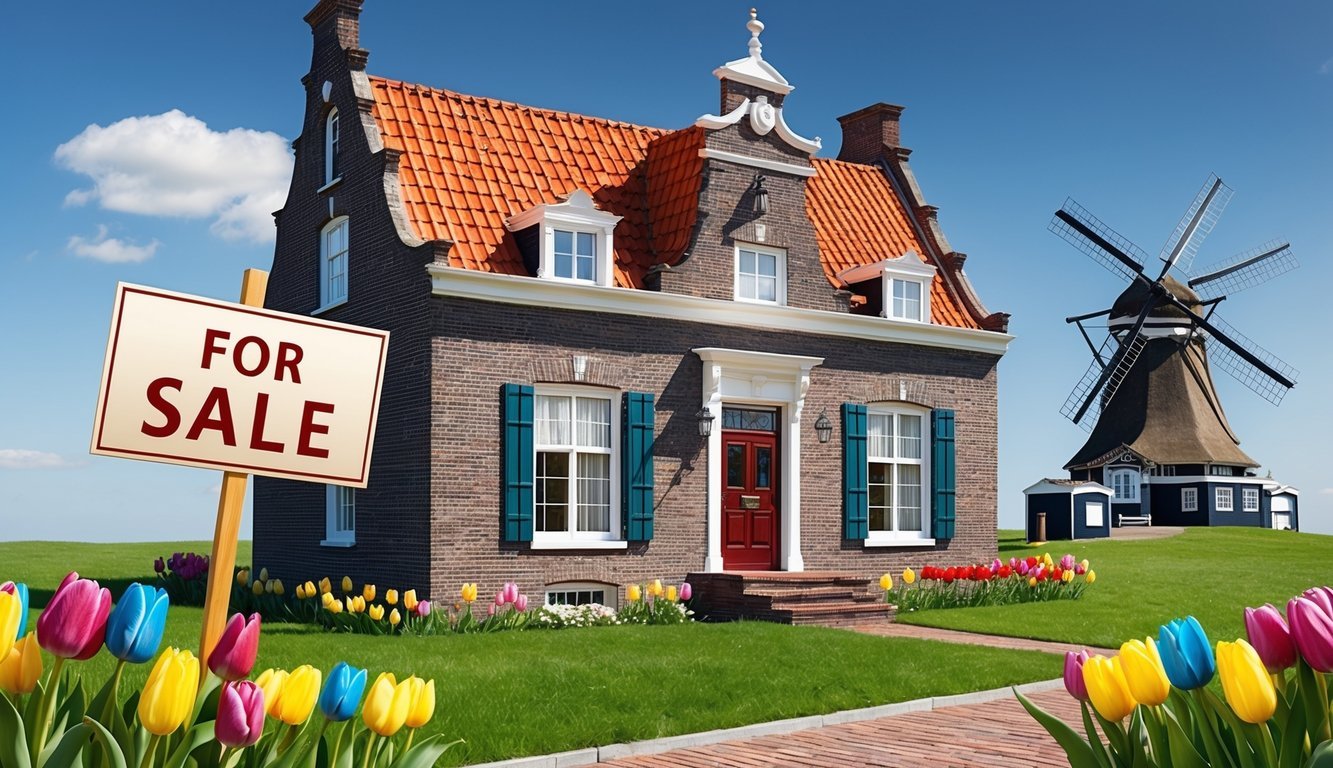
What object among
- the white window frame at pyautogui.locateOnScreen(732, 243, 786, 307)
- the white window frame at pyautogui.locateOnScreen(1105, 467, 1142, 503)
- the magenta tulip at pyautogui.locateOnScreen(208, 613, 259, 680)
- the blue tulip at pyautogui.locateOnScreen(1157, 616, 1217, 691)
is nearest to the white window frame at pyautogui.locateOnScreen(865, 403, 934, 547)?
the white window frame at pyautogui.locateOnScreen(732, 243, 786, 307)

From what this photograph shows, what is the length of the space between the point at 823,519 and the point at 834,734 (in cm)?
1052

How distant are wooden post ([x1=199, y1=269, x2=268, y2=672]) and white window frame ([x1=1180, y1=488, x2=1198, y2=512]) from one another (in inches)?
1741

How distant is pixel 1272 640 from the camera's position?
3.76 metres

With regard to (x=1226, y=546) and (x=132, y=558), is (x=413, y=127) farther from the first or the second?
(x=1226, y=546)

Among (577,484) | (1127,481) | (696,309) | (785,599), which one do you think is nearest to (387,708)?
(577,484)

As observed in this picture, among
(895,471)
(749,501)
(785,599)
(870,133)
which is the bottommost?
(785,599)

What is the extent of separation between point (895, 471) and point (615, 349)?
19.9ft

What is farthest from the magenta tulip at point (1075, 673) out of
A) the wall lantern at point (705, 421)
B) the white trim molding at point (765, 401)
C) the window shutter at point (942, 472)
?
the window shutter at point (942, 472)

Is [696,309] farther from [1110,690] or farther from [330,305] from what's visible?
[1110,690]

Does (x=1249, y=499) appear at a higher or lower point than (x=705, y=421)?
lower

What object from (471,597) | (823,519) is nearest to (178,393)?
(471,597)

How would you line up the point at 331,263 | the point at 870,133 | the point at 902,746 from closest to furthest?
the point at 902,746, the point at 331,263, the point at 870,133

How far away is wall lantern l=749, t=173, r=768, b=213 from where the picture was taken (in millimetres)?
20125

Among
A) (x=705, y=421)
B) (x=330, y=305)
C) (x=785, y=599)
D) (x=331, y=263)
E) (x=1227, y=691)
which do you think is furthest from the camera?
(x=331, y=263)
